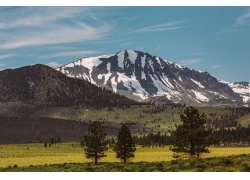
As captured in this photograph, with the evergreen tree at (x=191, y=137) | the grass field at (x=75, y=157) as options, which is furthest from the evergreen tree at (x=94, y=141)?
the evergreen tree at (x=191, y=137)

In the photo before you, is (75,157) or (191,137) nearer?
(191,137)

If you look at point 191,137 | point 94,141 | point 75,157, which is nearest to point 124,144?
point 94,141

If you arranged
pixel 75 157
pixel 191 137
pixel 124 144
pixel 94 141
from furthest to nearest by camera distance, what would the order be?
pixel 75 157, pixel 94 141, pixel 124 144, pixel 191 137

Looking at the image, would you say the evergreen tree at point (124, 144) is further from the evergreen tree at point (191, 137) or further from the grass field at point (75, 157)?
the evergreen tree at point (191, 137)

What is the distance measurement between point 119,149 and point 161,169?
4145 centimetres

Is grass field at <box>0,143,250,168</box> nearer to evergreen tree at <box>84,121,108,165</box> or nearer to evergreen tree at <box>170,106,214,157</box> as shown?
evergreen tree at <box>84,121,108,165</box>

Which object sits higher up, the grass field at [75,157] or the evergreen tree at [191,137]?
the evergreen tree at [191,137]

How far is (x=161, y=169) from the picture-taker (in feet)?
164

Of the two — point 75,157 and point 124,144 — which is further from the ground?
point 124,144

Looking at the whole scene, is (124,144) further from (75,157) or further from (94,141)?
(75,157)

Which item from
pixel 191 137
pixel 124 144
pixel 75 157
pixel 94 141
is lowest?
pixel 75 157
